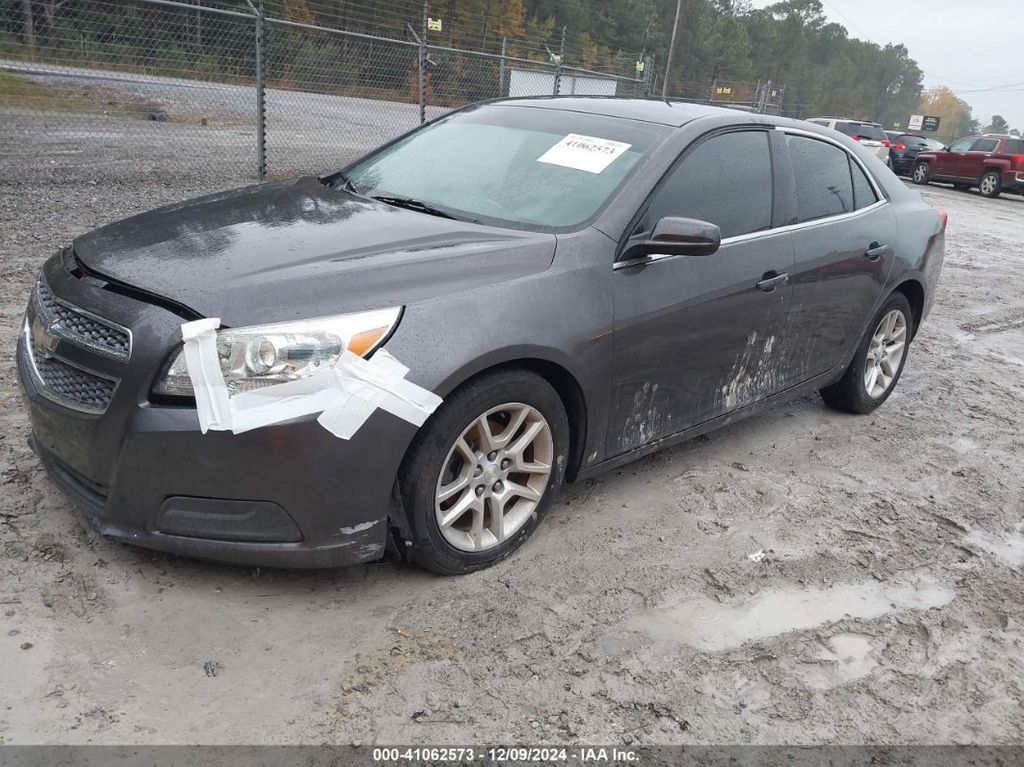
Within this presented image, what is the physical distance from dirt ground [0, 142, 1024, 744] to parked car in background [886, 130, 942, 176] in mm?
24987

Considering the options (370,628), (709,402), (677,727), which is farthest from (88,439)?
(709,402)

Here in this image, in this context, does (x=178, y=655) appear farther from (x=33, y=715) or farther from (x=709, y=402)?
(x=709, y=402)

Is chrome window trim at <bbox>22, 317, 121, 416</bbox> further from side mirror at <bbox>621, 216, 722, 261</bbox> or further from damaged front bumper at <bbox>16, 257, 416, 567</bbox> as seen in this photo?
side mirror at <bbox>621, 216, 722, 261</bbox>

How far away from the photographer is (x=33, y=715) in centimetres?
225

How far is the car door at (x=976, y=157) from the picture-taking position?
2292 centimetres

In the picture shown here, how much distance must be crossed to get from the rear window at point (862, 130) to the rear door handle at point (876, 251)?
20.7 metres

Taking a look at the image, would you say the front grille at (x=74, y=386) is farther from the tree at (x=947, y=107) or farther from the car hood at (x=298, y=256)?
the tree at (x=947, y=107)

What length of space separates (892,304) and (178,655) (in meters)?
4.18

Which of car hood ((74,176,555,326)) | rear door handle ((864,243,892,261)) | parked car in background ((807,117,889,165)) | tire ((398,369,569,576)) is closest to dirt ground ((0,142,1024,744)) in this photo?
tire ((398,369,569,576))

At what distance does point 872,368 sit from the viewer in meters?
5.10

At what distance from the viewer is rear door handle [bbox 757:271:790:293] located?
153 inches

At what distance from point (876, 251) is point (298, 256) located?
318cm

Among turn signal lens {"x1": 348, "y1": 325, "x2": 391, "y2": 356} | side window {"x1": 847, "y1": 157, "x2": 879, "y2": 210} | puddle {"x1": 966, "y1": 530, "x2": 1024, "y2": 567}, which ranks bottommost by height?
puddle {"x1": 966, "y1": 530, "x2": 1024, "y2": 567}

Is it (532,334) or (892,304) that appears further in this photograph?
(892,304)
